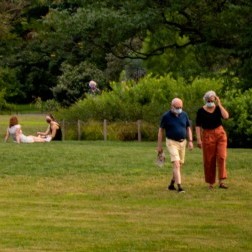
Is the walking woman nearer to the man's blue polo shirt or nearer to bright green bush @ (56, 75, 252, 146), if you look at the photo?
the man's blue polo shirt

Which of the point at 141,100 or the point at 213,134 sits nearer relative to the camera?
the point at 213,134

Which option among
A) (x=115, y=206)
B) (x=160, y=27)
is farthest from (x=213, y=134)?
(x=160, y=27)

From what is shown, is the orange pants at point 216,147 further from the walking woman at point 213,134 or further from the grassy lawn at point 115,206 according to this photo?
the grassy lawn at point 115,206

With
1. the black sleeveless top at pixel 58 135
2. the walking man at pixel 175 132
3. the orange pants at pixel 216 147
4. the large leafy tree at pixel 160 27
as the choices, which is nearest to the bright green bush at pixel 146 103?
the large leafy tree at pixel 160 27

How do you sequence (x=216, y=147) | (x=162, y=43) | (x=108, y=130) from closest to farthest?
1. (x=216, y=147)
2. (x=162, y=43)
3. (x=108, y=130)

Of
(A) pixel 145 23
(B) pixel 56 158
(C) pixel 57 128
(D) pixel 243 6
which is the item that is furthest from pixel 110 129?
(D) pixel 243 6

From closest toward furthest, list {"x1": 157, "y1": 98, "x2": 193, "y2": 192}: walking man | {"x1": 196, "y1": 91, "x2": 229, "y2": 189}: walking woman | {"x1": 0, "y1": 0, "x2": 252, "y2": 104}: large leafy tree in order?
1. {"x1": 157, "y1": 98, "x2": 193, "y2": 192}: walking man
2. {"x1": 196, "y1": 91, "x2": 229, "y2": 189}: walking woman
3. {"x1": 0, "y1": 0, "x2": 252, "y2": 104}: large leafy tree

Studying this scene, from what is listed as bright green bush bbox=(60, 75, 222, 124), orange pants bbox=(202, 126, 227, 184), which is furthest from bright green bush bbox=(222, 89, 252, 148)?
orange pants bbox=(202, 126, 227, 184)

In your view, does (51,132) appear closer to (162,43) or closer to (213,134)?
(162,43)

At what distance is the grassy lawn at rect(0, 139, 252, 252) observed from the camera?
535 inches

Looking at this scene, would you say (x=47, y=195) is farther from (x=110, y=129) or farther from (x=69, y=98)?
(x=69, y=98)

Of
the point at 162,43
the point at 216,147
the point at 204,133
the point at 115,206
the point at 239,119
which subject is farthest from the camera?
the point at 162,43

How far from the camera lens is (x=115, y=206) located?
58.8 ft

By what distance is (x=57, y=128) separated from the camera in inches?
1614
